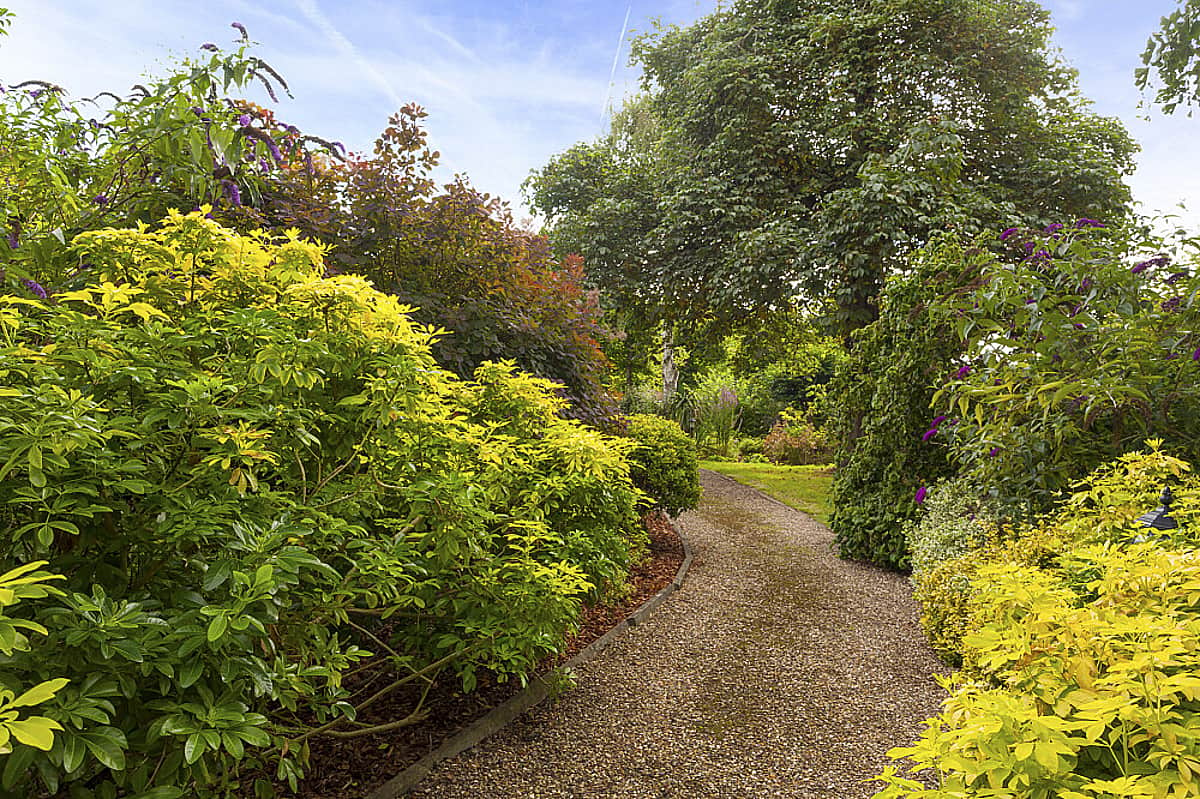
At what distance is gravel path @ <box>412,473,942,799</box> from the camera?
277cm

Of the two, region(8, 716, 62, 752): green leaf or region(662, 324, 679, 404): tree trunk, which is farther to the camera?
region(662, 324, 679, 404): tree trunk

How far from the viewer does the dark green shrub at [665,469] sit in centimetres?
686

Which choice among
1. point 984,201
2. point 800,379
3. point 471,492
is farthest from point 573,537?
point 800,379

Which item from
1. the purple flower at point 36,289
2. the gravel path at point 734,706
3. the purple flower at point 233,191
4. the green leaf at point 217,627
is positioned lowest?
the gravel path at point 734,706

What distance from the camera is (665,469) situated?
6906 millimetres

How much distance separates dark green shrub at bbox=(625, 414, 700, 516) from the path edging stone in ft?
7.17

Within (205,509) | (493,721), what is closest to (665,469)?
(493,721)

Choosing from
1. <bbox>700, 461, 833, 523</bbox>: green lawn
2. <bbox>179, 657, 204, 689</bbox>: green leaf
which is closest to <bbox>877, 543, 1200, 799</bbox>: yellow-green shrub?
<bbox>179, 657, 204, 689</bbox>: green leaf

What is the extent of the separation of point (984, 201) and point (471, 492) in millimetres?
8962

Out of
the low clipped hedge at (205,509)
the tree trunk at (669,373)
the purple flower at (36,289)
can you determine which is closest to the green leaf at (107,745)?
the low clipped hedge at (205,509)

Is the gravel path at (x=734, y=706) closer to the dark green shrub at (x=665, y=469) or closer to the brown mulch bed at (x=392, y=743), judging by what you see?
the brown mulch bed at (x=392, y=743)

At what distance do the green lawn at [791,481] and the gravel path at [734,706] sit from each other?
11.7 feet

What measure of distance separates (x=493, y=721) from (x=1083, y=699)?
2.61 metres

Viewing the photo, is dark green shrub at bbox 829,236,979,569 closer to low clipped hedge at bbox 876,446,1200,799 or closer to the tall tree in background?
the tall tree in background
